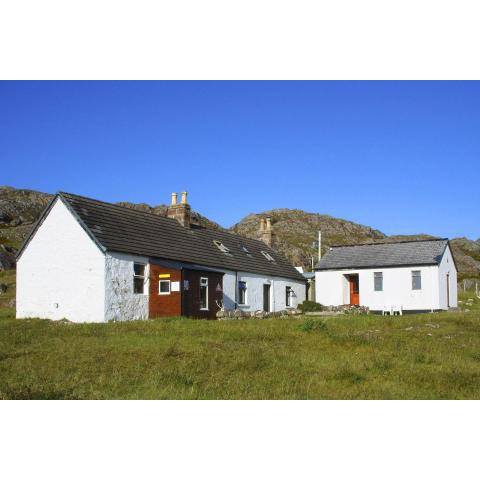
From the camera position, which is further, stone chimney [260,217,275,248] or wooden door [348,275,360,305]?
stone chimney [260,217,275,248]

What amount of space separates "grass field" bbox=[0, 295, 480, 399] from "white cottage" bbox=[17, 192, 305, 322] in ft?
13.6

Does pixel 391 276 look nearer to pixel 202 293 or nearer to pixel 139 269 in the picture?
pixel 202 293

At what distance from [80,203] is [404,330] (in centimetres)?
1601

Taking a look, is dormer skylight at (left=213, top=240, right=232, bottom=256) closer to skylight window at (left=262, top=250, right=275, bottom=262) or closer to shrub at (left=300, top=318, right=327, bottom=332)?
skylight window at (left=262, top=250, right=275, bottom=262)

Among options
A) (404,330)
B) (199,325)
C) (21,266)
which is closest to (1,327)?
(21,266)

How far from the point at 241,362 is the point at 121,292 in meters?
13.0

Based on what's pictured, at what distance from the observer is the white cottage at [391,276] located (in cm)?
3703

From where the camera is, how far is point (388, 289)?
38.2 meters

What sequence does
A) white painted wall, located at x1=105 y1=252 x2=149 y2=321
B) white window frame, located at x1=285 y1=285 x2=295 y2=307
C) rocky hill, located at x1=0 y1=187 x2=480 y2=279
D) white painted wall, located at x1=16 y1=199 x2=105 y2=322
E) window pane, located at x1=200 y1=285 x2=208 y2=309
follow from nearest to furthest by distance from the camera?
white painted wall, located at x1=105 y1=252 x2=149 y2=321, white painted wall, located at x1=16 y1=199 x2=105 y2=322, window pane, located at x1=200 y1=285 x2=208 y2=309, white window frame, located at x1=285 y1=285 x2=295 y2=307, rocky hill, located at x1=0 y1=187 x2=480 y2=279

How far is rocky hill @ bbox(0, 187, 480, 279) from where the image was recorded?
90188 mm

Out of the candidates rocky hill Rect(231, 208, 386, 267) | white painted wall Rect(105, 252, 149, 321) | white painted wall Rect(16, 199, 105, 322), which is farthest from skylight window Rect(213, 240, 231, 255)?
rocky hill Rect(231, 208, 386, 267)

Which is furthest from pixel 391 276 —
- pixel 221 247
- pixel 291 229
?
pixel 291 229

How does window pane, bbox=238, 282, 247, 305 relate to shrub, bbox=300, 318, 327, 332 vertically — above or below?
above


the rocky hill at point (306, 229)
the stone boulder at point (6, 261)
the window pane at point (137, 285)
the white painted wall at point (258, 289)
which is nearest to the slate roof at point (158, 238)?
the white painted wall at point (258, 289)
